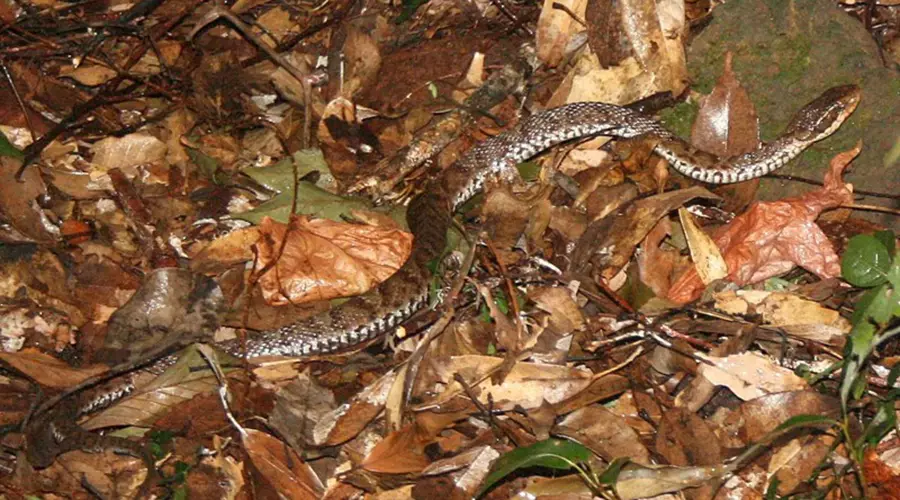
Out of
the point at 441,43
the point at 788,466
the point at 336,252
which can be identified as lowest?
the point at 788,466

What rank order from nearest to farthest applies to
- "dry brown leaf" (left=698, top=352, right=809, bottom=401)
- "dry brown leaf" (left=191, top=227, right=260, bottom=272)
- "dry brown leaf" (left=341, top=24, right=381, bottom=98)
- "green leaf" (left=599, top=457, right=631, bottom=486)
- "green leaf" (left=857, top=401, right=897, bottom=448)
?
"green leaf" (left=599, top=457, right=631, bottom=486) → "green leaf" (left=857, top=401, right=897, bottom=448) → "dry brown leaf" (left=698, top=352, right=809, bottom=401) → "dry brown leaf" (left=191, top=227, right=260, bottom=272) → "dry brown leaf" (left=341, top=24, right=381, bottom=98)

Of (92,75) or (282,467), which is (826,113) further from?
(92,75)

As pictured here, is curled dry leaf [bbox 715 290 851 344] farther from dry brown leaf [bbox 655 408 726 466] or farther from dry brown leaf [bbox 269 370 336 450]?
dry brown leaf [bbox 269 370 336 450]

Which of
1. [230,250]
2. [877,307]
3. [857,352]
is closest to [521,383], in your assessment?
[857,352]

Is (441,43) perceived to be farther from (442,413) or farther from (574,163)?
(442,413)

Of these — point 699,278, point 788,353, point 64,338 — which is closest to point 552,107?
point 699,278

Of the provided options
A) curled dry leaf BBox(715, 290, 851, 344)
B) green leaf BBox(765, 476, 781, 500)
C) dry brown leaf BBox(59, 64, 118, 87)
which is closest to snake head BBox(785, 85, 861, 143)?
curled dry leaf BBox(715, 290, 851, 344)
